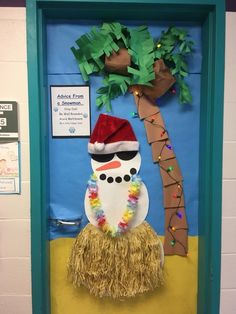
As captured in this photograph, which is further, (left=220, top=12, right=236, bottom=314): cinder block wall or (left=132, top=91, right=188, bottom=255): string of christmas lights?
(left=132, top=91, right=188, bottom=255): string of christmas lights

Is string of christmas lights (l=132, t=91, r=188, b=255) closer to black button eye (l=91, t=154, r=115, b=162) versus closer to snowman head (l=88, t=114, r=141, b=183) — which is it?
snowman head (l=88, t=114, r=141, b=183)

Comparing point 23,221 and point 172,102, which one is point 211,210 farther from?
point 23,221

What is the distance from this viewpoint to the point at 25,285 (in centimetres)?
120

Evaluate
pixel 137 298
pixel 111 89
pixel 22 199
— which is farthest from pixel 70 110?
pixel 137 298

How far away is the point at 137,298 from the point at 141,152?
0.69m

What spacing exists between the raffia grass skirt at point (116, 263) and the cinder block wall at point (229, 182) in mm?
296

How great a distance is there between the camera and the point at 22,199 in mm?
1180

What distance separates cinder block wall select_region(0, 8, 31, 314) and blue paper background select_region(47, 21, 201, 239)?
147 mm

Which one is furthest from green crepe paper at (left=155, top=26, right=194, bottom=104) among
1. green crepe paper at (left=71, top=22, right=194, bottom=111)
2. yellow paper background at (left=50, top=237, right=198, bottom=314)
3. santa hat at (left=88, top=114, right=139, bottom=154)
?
yellow paper background at (left=50, top=237, right=198, bottom=314)

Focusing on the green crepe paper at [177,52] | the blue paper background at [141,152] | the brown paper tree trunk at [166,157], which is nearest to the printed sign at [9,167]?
the blue paper background at [141,152]

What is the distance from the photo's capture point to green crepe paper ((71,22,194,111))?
1188 mm

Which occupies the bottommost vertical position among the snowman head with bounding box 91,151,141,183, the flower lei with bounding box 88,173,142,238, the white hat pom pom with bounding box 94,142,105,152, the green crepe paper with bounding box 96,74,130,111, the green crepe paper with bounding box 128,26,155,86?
the flower lei with bounding box 88,173,142,238

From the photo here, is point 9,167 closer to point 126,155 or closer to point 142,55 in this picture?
point 126,155

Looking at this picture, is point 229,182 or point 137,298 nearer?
point 229,182
